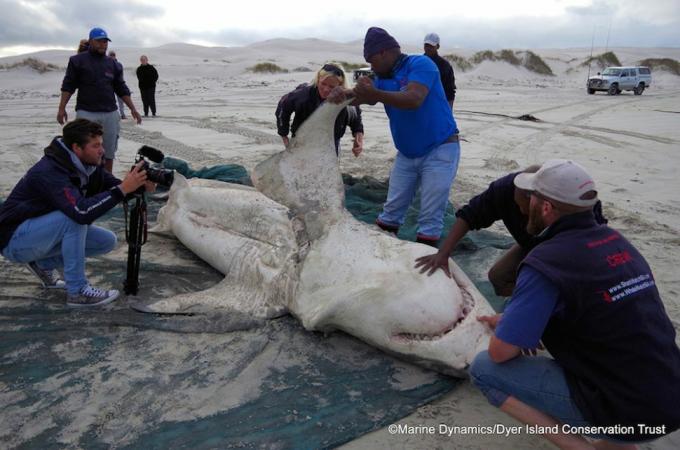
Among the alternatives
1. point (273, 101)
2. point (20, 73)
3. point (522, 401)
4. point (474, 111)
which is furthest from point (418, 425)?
point (20, 73)

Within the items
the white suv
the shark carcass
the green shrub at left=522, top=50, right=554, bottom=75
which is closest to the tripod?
the shark carcass

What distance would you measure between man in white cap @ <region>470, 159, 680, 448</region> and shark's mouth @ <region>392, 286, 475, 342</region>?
666mm

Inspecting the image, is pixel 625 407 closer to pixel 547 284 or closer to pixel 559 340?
pixel 559 340

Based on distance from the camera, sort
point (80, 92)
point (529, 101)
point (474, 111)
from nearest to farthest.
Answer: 1. point (80, 92)
2. point (474, 111)
3. point (529, 101)

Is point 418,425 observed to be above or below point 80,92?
below

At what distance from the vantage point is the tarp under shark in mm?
2617

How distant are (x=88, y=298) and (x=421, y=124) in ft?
9.40

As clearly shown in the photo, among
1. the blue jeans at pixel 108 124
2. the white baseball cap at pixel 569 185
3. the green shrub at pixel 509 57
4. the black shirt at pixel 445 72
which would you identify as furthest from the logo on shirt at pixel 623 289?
the green shrub at pixel 509 57

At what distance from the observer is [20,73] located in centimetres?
3002

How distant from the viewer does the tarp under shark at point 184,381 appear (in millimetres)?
2617

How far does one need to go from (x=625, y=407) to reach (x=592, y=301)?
1.55 feet

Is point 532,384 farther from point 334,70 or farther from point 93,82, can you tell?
point 93,82

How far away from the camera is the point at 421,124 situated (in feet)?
13.5

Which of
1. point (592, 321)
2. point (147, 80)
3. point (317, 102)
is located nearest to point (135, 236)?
point (317, 102)
